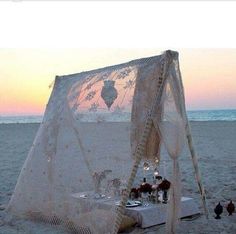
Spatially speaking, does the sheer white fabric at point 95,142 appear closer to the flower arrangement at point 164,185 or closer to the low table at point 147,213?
the low table at point 147,213

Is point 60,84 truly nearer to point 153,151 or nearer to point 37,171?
point 37,171

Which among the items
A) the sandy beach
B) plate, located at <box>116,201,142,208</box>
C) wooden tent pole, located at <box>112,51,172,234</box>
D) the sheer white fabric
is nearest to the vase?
plate, located at <box>116,201,142,208</box>

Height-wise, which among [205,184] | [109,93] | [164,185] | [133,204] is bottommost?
[133,204]

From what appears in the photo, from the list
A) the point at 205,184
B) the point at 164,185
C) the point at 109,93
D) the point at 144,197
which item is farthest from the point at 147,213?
the point at 205,184

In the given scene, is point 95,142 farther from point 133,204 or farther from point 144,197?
point 144,197

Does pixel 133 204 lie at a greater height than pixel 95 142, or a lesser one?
lesser

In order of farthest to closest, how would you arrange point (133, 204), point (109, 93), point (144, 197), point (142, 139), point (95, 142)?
point (144, 197) < point (133, 204) < point (95, 142) < point (109, 93) < point (142, 139)

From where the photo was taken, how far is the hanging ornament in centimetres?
682

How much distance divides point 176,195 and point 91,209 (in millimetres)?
1352

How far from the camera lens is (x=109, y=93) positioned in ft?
22.5

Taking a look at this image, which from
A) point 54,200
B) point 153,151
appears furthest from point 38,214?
point 153,151

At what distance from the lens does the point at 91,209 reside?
6.84m

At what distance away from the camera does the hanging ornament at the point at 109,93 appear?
6.82m

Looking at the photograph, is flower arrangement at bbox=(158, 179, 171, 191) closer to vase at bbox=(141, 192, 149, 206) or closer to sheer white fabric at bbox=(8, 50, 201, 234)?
vase at bbox=(141, 192, 149, 206)
